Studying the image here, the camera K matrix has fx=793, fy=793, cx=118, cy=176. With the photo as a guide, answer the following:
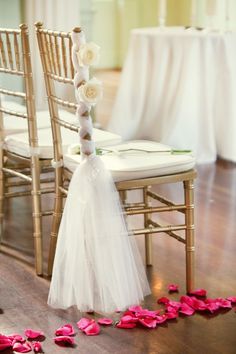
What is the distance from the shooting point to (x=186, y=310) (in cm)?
299

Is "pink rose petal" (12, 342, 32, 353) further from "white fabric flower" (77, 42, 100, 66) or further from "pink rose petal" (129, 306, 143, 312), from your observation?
"white fabric flower" (77, 42, 100, 66)

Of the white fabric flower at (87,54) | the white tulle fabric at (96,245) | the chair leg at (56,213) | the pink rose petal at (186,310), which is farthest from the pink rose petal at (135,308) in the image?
the white fabric flower at (87,54)

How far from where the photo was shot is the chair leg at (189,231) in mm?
3107

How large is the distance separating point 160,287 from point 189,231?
28cm

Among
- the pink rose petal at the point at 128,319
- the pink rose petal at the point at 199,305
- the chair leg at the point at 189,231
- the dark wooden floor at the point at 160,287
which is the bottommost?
the dark wooden floor at the point at 160,287

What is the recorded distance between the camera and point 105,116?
7.27 m

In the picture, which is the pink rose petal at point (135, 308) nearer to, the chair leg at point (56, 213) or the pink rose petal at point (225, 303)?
the pink rose petal at point (225, 303)

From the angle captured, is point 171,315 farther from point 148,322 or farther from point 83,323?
point 83,323

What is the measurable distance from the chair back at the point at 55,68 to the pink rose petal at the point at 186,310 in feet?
2.57

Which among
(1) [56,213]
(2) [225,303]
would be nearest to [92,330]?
(2) [225,303]

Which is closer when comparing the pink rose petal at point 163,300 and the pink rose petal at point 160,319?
the pink rose petal at point 160,319

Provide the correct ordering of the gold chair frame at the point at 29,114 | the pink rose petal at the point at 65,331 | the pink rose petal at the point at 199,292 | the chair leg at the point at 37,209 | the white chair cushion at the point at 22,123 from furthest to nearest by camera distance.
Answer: the white chair cushion at the point at 22,123 → the chair leg at the point at 37,209 → the gold chair frame at the point at 29,114 → the pink rose petal at the point at 199,292 → the pink rose petal at the point at 65,331

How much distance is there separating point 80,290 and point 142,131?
327cm

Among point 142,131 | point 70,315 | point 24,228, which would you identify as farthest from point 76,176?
point 142,131
